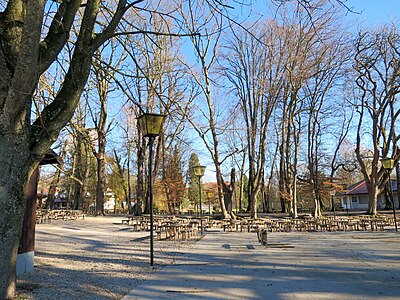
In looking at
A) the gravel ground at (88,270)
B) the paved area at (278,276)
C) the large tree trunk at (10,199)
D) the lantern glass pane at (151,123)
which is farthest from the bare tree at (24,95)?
the lantern glass pane at (151,123)

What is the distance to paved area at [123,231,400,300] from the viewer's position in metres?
5.04

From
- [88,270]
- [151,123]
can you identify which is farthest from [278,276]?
[151,123]

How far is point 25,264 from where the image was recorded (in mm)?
6551

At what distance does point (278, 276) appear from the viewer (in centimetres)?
627

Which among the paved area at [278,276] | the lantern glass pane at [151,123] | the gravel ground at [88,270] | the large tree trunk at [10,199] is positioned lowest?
the paved area at [278,276]

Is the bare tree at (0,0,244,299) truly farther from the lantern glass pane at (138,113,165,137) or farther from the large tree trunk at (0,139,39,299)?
Result: the lantern glass pane at (138,113,165,137)

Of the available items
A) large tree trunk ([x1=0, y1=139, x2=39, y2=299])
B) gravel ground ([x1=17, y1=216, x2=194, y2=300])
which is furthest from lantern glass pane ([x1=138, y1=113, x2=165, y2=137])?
large tree trunk ([x1=0, y1=139, x2=39, y2=299])

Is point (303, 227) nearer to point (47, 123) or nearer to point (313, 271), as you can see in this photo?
point (313, 271)

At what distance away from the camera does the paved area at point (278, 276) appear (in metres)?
5.04

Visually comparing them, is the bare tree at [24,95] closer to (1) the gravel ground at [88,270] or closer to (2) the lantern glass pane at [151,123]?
(1) the gravel ground at [88,270]

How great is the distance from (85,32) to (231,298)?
457 cm

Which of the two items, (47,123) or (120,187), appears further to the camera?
(120,187)

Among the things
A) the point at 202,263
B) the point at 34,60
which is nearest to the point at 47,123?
the point at 34,60

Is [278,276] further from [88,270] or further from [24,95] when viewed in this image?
[24,95]
